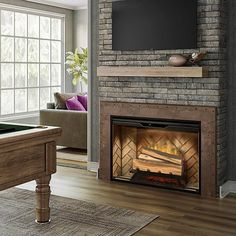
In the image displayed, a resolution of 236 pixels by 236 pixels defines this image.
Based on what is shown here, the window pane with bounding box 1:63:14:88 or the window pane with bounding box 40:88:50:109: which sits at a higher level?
the window pane with bounding box 1:63:14:88

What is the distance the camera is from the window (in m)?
7.93

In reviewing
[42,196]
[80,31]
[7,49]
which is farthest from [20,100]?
[42,196]

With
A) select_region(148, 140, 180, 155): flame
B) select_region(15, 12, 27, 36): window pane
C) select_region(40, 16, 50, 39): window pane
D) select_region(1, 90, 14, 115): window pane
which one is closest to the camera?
select_region(148, 140, 180, 155): flame

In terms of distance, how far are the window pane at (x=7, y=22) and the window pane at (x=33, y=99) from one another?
115 cm

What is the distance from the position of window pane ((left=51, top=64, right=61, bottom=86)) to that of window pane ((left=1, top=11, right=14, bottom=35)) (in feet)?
4.27

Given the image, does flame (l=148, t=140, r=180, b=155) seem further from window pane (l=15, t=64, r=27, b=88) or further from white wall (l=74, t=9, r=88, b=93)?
white wall (l=74, t=9, r=88, b=93)

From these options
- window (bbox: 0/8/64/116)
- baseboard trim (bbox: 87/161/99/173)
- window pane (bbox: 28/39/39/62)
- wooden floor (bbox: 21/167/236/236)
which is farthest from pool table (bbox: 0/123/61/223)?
window pane (bbox: 28/39/39/62)

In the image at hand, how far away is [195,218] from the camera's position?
398 cm

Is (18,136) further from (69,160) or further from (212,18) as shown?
(69,160)

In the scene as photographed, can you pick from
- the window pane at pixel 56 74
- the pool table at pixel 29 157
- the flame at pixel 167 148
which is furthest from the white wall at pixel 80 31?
the pool table at pixel 29 157

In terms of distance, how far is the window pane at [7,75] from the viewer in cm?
788

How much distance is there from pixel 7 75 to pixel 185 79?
162 inches

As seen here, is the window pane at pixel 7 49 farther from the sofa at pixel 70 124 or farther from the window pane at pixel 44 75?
the sofa at pixel 70 124

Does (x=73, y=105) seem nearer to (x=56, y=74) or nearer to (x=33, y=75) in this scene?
(x=33, y=75)
